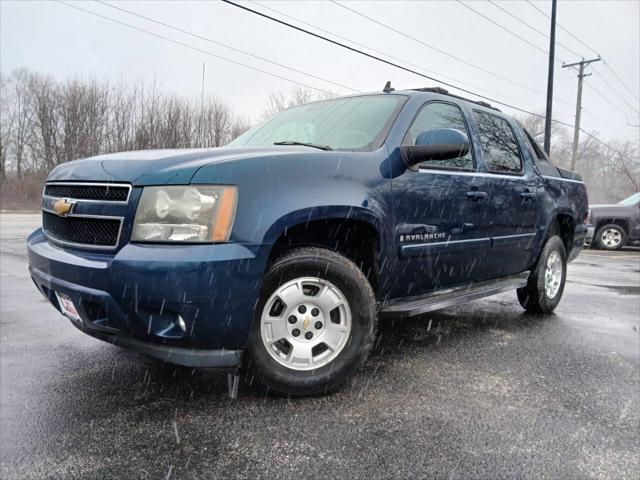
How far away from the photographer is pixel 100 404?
2527 millimetres

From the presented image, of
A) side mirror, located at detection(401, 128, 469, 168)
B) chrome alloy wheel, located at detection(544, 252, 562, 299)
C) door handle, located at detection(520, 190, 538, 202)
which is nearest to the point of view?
side mirror, located at detection(401, 128, 469, 168)

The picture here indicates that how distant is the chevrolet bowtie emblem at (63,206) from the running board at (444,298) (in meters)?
1.90

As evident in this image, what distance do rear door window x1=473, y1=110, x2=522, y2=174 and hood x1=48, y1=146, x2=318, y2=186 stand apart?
1.86 meters

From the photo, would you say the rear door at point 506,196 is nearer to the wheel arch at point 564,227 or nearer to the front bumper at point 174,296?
the wheel arch at point 564,227

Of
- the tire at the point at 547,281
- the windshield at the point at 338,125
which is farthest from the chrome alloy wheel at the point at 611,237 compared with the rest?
the windshield at the point at 338,125

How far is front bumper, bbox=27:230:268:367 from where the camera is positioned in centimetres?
221

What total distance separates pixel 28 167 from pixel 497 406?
123 ft

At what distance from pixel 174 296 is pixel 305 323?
76 cm

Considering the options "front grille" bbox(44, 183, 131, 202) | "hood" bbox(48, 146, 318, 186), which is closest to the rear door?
"hood" bbox(48, 146, 318, 186)

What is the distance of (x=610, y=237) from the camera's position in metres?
13.5

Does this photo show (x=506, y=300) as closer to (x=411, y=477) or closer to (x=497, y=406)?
(x=497, y=406)

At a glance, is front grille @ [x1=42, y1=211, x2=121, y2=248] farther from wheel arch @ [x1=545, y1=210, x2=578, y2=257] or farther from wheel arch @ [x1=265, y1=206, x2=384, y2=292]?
wheel arch @ [x1=545, y1=210, x2=578, y2=257]

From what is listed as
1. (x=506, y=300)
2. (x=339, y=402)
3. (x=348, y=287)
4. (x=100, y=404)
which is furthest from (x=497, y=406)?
(x=506, y=300)

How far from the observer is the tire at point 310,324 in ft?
8.30
